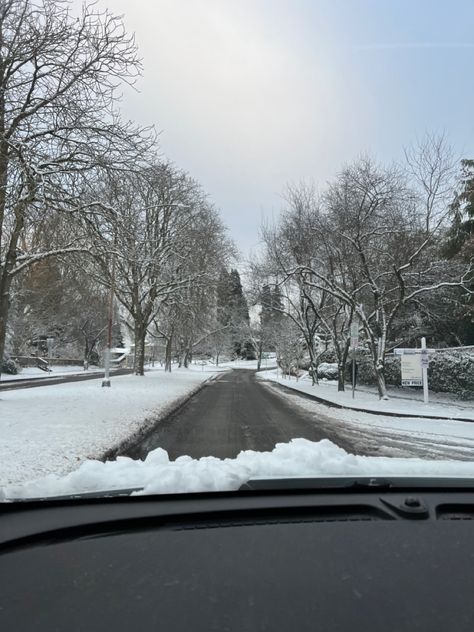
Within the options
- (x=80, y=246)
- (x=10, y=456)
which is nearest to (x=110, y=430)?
(x=10, y=456)

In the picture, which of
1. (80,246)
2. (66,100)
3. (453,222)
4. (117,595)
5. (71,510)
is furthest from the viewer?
(453,222)

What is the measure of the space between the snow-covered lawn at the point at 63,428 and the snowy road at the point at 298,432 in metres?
0.72

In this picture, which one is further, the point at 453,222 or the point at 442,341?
the point at 442,341

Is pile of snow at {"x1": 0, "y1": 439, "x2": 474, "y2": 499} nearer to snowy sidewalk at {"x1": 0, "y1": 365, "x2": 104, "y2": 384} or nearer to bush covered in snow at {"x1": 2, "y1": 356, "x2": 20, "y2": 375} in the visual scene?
snowy sidewalk at {"x1": 0, "y1": 365, "x2": 104, "y2": 384}

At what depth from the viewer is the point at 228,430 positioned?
12.3 m

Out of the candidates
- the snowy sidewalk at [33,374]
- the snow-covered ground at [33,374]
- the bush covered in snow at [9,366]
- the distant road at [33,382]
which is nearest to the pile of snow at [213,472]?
the distant road at [33,382]

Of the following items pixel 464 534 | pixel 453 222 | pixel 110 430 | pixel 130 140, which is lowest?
pixel 110 430

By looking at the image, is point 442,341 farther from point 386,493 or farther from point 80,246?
point 386,493

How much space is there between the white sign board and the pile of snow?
16.9 metres

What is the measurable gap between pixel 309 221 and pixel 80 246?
1350 centimetres

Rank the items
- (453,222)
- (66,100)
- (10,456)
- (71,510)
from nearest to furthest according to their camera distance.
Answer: (71,510)
(10,456)
(66,100)
(453,222)

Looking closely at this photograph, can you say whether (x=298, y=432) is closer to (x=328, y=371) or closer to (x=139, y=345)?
(x=139, y=345)

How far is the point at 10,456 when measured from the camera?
25.5ft

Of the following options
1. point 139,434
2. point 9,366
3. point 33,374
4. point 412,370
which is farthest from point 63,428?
point 33,374
